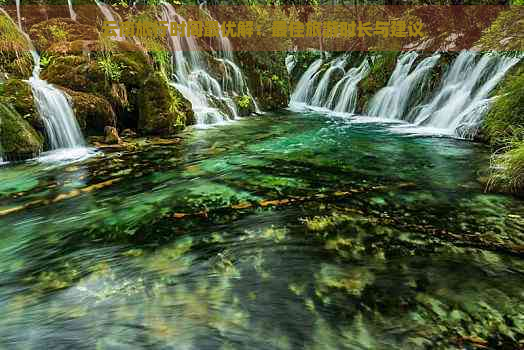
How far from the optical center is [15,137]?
23.7 ft

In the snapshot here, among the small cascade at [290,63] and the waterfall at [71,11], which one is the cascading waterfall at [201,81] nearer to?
the waterfall at [71,11]

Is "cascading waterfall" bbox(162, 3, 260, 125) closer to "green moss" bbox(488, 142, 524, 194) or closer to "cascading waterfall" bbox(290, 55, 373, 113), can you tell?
"cascading waterfall" bbox(290, 55, 373, 113)

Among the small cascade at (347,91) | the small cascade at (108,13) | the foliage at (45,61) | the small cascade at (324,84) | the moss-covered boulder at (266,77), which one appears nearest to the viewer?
the foliage at (45,61)

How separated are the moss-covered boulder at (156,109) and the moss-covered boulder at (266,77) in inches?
254

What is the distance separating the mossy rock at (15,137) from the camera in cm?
707

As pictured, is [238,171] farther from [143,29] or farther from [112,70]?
[143,29]

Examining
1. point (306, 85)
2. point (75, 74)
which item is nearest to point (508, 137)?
point (75, 74)

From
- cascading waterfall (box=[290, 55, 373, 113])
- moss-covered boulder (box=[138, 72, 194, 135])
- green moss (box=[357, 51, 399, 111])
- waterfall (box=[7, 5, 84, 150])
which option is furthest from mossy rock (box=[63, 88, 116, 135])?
cascading waterfall (box=[290, 55, 373, 113])

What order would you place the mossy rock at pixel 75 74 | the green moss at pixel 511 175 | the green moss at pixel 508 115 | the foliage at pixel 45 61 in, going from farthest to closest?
the foliage at pixel 45 61 < the mossy rock at pixel 75 74 < the green moss at pixel 508 115 < the green moss at pixel 511 175

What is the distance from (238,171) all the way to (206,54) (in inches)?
400

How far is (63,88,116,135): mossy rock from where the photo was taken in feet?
28.5

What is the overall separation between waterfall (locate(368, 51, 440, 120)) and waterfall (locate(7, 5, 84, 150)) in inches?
410

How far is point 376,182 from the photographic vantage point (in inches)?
208

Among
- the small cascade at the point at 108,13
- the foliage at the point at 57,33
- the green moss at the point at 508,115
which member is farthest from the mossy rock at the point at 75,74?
the green moss at the point at 508,115
